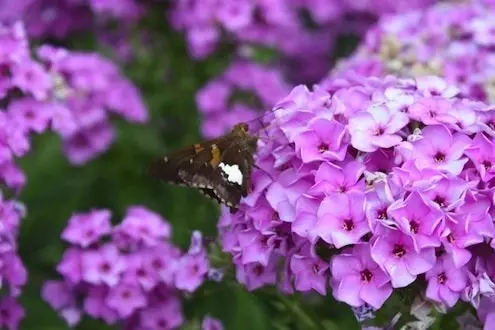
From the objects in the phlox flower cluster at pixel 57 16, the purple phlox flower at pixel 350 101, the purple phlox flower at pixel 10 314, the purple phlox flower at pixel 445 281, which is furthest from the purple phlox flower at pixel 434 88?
the phlox flower cluster at pixel 57 16

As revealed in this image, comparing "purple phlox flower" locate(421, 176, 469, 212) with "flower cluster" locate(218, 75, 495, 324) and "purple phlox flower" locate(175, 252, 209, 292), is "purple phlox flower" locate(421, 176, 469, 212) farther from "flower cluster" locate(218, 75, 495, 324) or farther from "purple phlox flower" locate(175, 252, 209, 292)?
"purple phlox flower" locate(175, 252, 209, 292)

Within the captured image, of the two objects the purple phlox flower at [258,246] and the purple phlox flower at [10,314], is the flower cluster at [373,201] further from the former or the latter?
the purple phlox flower at [10,314]

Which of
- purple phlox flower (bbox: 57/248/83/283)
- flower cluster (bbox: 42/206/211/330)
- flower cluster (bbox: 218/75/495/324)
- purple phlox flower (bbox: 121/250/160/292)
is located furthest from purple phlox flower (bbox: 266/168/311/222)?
purple phlox flower (bbox: 57/248/83/283)

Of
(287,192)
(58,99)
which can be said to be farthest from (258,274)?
(58,99)

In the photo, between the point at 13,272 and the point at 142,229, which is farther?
the point at 142,229

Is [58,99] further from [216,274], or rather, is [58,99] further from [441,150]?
[441,150]
